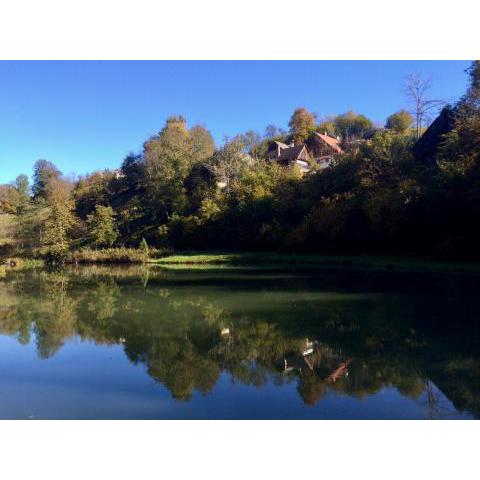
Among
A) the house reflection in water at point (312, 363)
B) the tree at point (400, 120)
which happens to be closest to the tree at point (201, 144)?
the tree at point (400, 120)

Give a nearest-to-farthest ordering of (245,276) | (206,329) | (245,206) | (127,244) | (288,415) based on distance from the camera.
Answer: (288,415) → (206,329) → (245,276) → (245,206) → (127,244)

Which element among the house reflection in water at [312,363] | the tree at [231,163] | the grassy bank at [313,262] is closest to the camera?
the house reflection in water at [312,363]

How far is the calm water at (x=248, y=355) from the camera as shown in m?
5.79

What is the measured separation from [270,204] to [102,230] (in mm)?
15023

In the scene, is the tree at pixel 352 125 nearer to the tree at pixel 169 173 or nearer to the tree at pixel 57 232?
the tree at pixel 169 173

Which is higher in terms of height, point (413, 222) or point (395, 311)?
point (413, 222)

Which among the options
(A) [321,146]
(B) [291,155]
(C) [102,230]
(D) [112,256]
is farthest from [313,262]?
(A) [321,146]

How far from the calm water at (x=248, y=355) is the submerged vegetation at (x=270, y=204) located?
9711 mm

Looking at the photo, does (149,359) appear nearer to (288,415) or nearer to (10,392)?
(10,392)

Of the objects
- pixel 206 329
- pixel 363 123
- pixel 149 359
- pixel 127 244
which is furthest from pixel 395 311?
pixel 363 123

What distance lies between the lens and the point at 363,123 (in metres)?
66.7

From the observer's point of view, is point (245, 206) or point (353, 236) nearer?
point (353, 236)

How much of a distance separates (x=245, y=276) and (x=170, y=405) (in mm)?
15450

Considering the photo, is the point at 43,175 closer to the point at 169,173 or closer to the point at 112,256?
the point at 169,173
